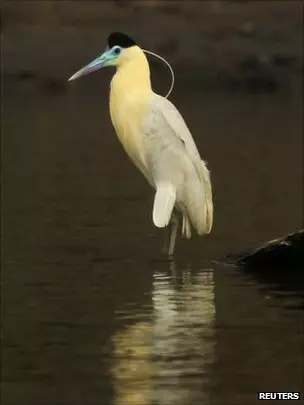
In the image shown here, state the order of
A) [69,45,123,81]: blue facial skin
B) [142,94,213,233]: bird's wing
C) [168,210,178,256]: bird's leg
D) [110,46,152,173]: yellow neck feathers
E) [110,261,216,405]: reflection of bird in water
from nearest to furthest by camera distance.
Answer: [110,261,216,405]: reflection of bird in water → [142,94,213,233]: bird's wing → [110,46,152,173]: yellow neck feathers → [69,45,123,81]: blue facial skin → [168,210,178,256]: bird's leg

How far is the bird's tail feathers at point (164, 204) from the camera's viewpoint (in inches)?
475

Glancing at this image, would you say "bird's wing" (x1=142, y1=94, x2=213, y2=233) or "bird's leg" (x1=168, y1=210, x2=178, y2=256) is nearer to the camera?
"bird's wing" (x1=142, y1=94, x2=213, y2=233)

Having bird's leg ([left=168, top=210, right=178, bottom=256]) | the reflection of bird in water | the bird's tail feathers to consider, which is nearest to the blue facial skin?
the bird's tail feathers

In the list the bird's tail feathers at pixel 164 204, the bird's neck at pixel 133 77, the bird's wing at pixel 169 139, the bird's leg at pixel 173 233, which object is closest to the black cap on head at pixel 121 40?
the bird's neck at pixel 133 77

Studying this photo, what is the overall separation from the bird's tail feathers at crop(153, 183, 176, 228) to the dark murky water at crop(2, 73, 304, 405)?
1.19 ft

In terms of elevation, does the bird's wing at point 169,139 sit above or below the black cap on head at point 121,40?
below

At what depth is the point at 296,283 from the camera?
11328 millimetres

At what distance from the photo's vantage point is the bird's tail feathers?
1206cm

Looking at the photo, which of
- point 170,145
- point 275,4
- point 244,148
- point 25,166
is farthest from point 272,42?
point 170,145

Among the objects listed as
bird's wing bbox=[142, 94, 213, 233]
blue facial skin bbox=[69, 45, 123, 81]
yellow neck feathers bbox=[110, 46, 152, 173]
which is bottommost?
bird's wing bbox=[142, 94, 213, 233]

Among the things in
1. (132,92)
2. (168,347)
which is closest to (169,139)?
(132,92)

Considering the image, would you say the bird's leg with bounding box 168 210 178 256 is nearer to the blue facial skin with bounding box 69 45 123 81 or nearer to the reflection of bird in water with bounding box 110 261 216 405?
the reflection of bird in water with bounding box 110 261 216 405

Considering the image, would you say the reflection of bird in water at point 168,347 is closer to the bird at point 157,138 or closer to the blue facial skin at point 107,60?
the bird at point 157,138

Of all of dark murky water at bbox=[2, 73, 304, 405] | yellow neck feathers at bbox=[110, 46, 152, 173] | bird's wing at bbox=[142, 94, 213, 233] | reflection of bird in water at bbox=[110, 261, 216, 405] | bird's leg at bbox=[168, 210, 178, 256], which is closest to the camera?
reflection of bird in water at bbox=[110, 261, 216, 405]
